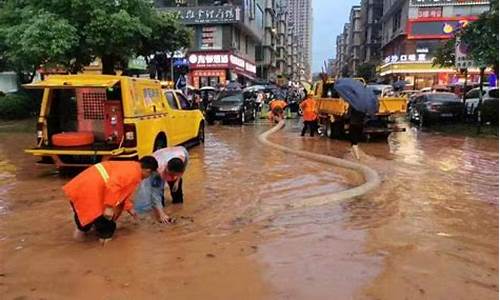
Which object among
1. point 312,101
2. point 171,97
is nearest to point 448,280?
point 171,97

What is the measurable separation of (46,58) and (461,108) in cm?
1572

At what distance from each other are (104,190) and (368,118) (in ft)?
38.9

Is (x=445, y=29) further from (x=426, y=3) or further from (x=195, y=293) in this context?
(x=195, y=293)

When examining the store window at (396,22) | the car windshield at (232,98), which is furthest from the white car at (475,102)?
the store window at (396,22)

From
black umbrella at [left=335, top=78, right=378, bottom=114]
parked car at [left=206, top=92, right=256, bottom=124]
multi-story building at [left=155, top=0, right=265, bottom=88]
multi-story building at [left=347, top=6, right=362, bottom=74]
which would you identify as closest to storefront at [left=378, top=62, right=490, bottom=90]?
multi-story building at [left=155, top=0, right=265, bottom=88]

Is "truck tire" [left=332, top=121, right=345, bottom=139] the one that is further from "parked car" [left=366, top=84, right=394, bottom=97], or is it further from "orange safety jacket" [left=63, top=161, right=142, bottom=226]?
"orange safety jacket" [left=63, top=161, right=142, bottom=226]

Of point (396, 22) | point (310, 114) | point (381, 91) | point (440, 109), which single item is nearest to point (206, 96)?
point (381, 91)

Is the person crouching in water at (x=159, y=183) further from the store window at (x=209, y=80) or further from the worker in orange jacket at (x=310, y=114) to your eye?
the store window at (x=209, y=80)

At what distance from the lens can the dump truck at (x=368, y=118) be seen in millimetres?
16172

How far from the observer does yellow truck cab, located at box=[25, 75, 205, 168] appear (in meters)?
9.80

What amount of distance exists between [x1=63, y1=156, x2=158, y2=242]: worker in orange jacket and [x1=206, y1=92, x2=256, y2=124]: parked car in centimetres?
1863

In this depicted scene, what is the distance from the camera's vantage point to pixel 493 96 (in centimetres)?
2311

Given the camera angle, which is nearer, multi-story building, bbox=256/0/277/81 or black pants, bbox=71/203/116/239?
black pants, bbox=71/203/116/239

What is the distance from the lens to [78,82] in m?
9.81
